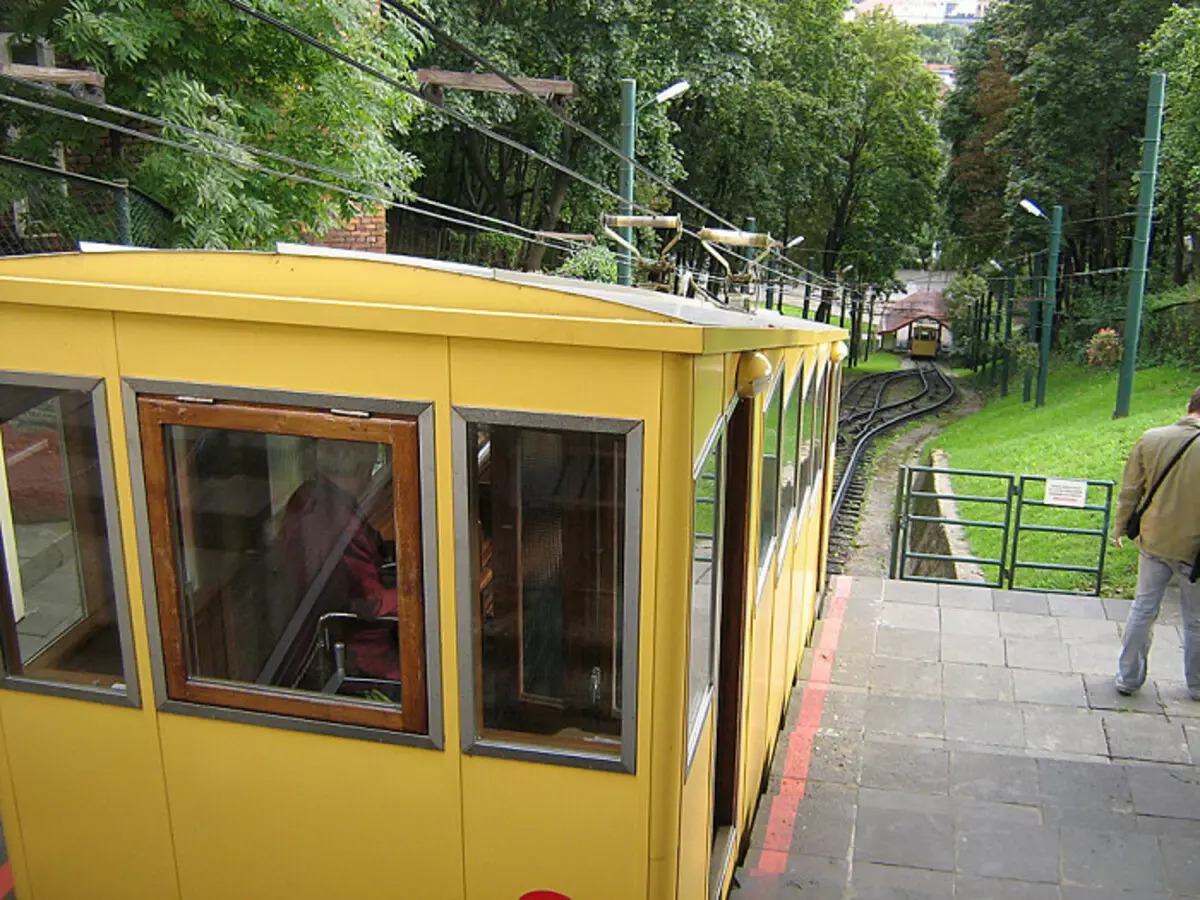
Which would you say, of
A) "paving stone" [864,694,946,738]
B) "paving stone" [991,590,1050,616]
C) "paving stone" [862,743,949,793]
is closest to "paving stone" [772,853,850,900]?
"paving stone" [862,743,949,793]

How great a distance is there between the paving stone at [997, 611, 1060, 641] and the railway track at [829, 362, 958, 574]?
4.36m

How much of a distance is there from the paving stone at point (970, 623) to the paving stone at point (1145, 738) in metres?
1.47

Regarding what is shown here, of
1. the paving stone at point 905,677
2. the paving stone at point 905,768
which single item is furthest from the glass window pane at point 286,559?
the paving stone at point 905,677

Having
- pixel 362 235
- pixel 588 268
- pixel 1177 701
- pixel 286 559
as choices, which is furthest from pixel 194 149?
pixel 588 268

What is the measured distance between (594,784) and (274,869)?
108 centimetres

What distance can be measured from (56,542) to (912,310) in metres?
66.0

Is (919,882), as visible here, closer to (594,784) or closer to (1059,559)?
(594,784)

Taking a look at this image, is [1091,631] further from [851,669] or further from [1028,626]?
[851,669]

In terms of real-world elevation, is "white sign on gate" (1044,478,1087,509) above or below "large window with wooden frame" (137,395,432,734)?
below

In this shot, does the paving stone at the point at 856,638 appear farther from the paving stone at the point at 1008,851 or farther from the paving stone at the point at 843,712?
the paving stone at the point at 1008,851

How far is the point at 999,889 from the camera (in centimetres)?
473

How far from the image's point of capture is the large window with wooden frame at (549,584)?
2703 mm

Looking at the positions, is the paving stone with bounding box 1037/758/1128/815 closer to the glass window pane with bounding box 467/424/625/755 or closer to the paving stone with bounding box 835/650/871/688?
the paving stone with bounding box 835/650/871/688

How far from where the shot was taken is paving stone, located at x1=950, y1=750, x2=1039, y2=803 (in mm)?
5574
